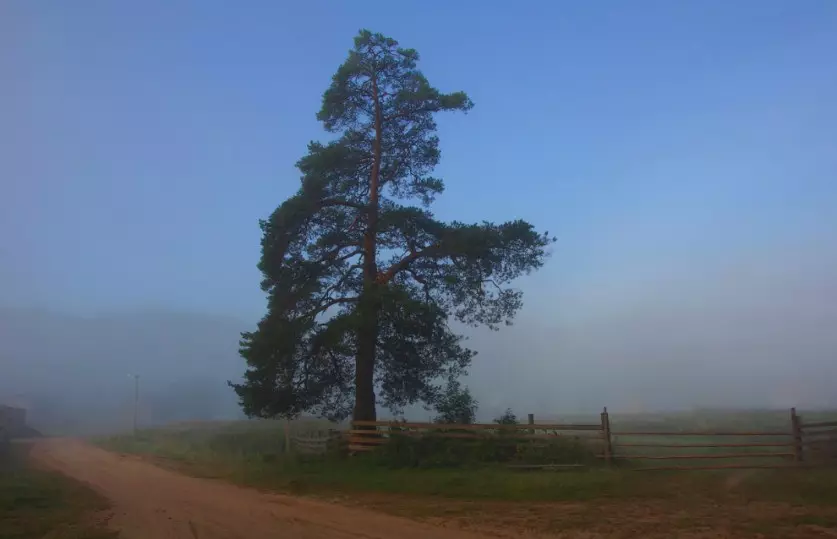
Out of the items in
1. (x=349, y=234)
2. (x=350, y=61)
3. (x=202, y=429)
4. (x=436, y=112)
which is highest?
(x=350, y=61)

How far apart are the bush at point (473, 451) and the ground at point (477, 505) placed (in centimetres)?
106

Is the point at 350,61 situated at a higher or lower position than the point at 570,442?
higher

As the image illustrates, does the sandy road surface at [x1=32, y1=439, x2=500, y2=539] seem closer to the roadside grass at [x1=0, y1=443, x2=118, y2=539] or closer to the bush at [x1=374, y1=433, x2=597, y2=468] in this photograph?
the roadside grass at [x1=0, y1=443, x2=118, y2=539]

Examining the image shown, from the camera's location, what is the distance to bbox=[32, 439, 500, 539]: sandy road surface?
998 cm

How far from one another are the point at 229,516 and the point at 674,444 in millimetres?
12606

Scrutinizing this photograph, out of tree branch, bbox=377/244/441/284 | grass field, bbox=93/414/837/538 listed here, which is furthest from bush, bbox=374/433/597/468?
tree branch, bbox=377/244/441/284

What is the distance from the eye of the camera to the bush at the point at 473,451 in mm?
17750

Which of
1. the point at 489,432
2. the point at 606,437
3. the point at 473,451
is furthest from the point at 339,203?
the point at 606,437

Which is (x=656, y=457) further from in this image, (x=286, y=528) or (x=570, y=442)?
(x=286, y=528)

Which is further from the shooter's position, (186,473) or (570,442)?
(186,473)

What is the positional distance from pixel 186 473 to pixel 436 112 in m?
16.2

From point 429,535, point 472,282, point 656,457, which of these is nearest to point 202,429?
point 472,282

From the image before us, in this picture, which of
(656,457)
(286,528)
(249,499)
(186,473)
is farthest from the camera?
(186,473)

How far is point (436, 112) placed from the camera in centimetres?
2464
